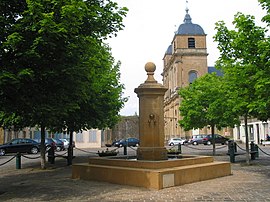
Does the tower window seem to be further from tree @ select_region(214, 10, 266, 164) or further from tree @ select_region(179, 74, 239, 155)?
tree @ select_region(214, 10, 266, 164)

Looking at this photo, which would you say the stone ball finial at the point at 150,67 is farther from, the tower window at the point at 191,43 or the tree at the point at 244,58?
the tower window at the point at 191,43

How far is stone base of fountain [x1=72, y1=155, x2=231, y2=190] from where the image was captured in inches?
393

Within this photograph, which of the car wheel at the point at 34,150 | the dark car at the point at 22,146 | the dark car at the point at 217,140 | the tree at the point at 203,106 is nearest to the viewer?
the tree at the point at 203,106

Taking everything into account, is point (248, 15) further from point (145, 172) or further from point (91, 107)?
point (91, 107)

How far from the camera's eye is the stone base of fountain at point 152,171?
999 cm

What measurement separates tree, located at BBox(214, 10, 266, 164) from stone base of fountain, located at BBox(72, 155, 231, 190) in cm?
259

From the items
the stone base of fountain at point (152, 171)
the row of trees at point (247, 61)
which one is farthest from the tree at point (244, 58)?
the stone base of fountain at point (152, 171)

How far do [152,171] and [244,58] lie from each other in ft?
18.9

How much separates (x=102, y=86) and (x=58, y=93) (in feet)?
31.4

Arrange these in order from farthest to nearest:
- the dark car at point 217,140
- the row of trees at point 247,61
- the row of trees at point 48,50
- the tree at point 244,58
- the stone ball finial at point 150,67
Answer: the dark car at point 217,140, the stone ball finial at point 150,67, the tree at point 244,58, the row of trees at point 247,61, the row of trees at point 48,50

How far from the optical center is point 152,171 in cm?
995

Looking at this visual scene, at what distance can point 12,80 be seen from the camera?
822cm

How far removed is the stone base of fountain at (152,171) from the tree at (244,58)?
8.48 ft

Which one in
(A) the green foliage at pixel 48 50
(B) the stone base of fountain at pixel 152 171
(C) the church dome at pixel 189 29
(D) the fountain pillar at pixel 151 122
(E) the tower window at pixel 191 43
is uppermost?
(C) the church dome at pixel 189 29
